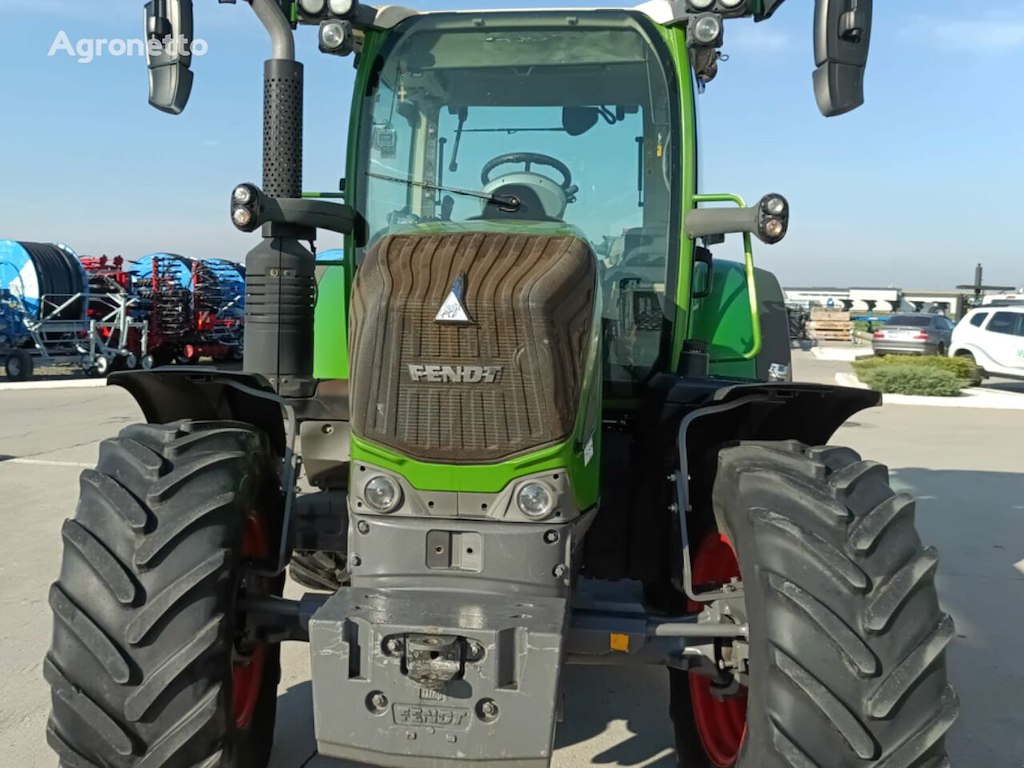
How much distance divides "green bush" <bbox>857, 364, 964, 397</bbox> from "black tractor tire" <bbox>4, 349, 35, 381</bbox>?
16.7 metres

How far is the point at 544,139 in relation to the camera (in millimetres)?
3838

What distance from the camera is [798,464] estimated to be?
8.71 ft

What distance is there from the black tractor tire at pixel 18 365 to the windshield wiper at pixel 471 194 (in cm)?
1661

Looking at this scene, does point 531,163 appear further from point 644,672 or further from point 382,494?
point 644,672

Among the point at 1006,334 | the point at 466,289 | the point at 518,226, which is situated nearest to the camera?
the point at 466,289

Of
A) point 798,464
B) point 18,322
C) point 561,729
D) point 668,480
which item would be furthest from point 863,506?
point 18,322

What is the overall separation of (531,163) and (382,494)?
5.78 ft

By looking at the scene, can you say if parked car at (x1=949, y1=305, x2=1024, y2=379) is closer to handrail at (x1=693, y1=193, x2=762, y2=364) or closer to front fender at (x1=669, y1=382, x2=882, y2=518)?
handrail at (x1=693, y1=193, x2=762, y2=364)

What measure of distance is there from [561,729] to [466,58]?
2712mm

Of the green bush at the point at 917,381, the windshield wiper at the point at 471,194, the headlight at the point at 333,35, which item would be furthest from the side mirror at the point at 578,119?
the green bush at the point at 917,381

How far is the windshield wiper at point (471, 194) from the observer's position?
3.56 m

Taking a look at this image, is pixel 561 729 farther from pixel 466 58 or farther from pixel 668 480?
pixel 466 58

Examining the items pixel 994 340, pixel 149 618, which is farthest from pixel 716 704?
pixel 994 340

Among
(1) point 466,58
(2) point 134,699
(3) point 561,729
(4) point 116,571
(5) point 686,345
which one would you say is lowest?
(3) point 561,729
